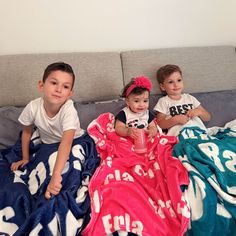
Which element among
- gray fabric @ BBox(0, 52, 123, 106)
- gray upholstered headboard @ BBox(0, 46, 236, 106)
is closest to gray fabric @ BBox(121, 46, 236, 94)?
gray upholstered headboard @ BBox(0, 46, 236, 106)

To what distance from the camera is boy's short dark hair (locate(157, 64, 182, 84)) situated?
179 cm

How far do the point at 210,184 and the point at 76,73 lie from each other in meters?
1.07

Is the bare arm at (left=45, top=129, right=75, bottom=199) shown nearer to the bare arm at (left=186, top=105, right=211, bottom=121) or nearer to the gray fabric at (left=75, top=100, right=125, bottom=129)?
the gray fabric at (left=75, top=100, right=125, bottom=129)

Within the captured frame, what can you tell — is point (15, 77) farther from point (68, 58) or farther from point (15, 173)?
point (15, 173)

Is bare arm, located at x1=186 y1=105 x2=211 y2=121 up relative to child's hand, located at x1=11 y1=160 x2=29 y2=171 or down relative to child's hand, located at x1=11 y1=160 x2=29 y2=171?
up

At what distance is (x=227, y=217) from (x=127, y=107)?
0.80m

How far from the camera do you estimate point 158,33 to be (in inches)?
84.0

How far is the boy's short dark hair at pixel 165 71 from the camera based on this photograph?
Result: 1.79m

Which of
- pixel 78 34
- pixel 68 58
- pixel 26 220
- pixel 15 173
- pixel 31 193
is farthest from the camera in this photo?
pixel 78 34

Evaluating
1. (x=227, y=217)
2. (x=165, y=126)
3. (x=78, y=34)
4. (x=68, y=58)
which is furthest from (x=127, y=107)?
(x=227, y=217)

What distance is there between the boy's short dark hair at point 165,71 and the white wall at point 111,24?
1.12ft

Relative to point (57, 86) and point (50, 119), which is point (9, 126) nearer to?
point (50, 119)

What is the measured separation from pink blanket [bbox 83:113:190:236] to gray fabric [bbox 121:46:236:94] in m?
0.64

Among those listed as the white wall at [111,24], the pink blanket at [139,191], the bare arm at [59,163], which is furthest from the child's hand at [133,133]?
the white wall at [111,24]
